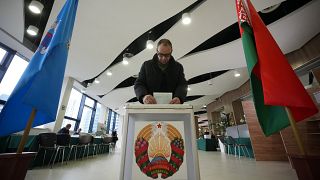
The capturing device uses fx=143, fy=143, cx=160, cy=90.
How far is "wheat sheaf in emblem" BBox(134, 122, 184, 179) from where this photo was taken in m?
0.88

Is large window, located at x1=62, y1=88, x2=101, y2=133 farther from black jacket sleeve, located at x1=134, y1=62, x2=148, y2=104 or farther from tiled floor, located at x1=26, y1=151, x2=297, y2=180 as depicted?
black jacket sleeve, located at x1=134, y1=62, x2=148, y2=104

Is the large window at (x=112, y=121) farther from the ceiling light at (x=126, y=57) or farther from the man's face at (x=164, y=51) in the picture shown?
the man's face at (x=164, y=51)

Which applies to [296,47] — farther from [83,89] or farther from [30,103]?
[83,89]

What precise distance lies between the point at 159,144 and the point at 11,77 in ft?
22.5

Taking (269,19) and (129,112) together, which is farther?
(269,19)

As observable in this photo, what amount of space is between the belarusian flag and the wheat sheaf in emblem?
613mm

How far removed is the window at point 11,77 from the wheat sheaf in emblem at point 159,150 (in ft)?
20.0

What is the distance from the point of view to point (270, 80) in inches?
36.2

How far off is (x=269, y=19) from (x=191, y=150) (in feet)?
14.2

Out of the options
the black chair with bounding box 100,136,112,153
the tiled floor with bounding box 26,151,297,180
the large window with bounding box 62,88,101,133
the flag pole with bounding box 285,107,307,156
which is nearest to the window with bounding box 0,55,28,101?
the large window with bounding box 62,88,101,133

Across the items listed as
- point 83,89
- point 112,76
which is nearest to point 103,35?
point 112,76

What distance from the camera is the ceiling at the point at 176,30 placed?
3006mm

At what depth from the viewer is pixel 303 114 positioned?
3.05 ft

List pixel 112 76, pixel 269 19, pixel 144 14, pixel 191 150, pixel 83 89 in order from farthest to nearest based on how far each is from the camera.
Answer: pixel 83 89, pixel 112 76, pixel 269 19, pixel 144 14, pixel 191 150
